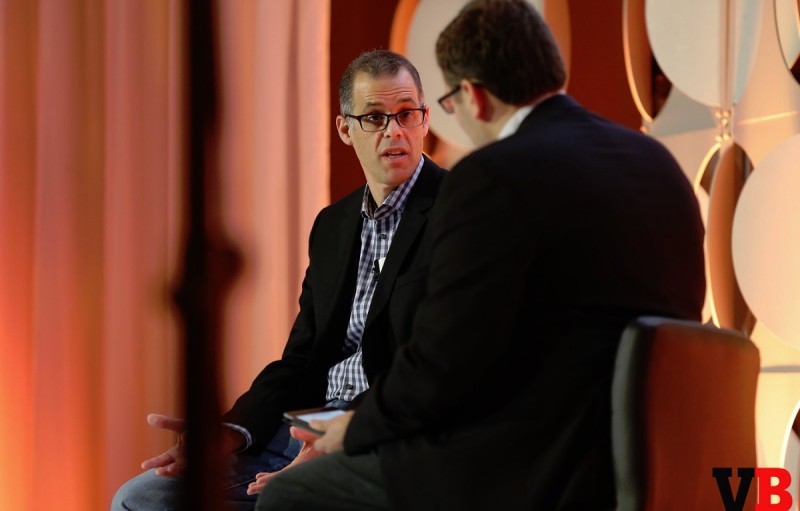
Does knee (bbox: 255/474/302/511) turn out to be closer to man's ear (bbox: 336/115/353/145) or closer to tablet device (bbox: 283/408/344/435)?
tablet device (bbox: 283/408/344/435)

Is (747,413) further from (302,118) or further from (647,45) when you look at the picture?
(302,118)

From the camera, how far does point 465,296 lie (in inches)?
47.3

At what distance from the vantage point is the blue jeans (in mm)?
1852

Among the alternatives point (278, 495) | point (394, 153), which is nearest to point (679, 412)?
point (278, 495)

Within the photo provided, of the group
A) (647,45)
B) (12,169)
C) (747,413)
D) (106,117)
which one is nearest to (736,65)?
(647,45)

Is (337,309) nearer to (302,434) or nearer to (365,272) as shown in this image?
(365,272)

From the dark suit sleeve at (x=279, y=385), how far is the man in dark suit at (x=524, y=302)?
2.33 ft

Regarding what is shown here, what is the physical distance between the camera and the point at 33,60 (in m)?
2.76

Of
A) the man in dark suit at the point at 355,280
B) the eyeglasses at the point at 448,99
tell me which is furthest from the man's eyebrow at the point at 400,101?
the eyeglasses at the point at 448,99

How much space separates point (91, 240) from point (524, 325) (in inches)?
76.5

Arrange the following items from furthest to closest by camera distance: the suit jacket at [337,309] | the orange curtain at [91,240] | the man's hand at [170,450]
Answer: the orange curtain at [91,240], the suit jacket at [337,309], the man's hand at [170,450]

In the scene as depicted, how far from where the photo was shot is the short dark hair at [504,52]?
4.29ft

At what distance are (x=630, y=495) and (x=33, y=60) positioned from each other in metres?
2.24

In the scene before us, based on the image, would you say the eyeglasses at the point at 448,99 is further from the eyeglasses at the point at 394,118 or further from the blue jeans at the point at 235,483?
the blue jeans at the point at 235,483
